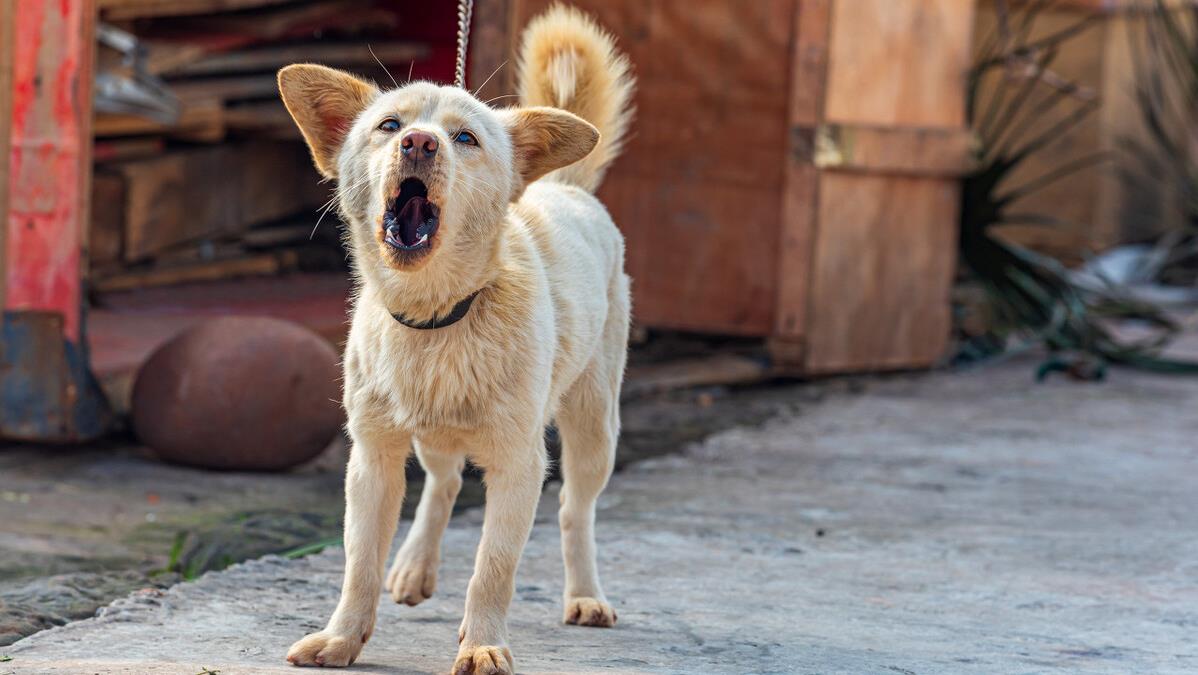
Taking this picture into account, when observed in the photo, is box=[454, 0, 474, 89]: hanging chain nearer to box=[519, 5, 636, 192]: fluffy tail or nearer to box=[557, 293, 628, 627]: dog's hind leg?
box=[519, 5, 636, 192]: fluffy tail

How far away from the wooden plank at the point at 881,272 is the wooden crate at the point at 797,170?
10 mm

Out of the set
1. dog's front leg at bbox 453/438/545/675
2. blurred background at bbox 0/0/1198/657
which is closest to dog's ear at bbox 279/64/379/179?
dog's front leg at bbox 453/438/545/675

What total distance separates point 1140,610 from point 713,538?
137 centimetres

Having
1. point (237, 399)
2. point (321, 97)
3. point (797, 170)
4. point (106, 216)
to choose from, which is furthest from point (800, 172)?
point (321, 97)

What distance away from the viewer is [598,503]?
5285 mm

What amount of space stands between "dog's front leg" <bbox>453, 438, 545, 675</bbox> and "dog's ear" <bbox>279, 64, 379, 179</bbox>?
845mm

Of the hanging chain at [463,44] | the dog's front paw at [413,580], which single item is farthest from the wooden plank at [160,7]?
the dog's front paw at [413,580]

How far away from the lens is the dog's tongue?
3.13 m

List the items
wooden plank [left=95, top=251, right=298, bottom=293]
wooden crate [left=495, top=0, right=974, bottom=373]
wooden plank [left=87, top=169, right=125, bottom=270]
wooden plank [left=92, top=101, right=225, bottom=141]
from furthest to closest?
wooden plank [left=95, top=251, right=298, bottom=293] < wooden plank [left=87, top=169, right=125, bottom=270] < wooden plank [left=92, top=101, right=225, bottom=141] < wooden crate [left=495, top=0, right=974, bottom=373]

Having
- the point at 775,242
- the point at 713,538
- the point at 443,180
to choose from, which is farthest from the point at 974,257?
the point at 443,180

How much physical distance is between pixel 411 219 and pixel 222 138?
7038 mm

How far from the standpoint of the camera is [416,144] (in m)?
3.01

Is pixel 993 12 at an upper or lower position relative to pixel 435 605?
upper

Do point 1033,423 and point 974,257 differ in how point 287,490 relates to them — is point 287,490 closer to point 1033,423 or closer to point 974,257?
point 1033,423
